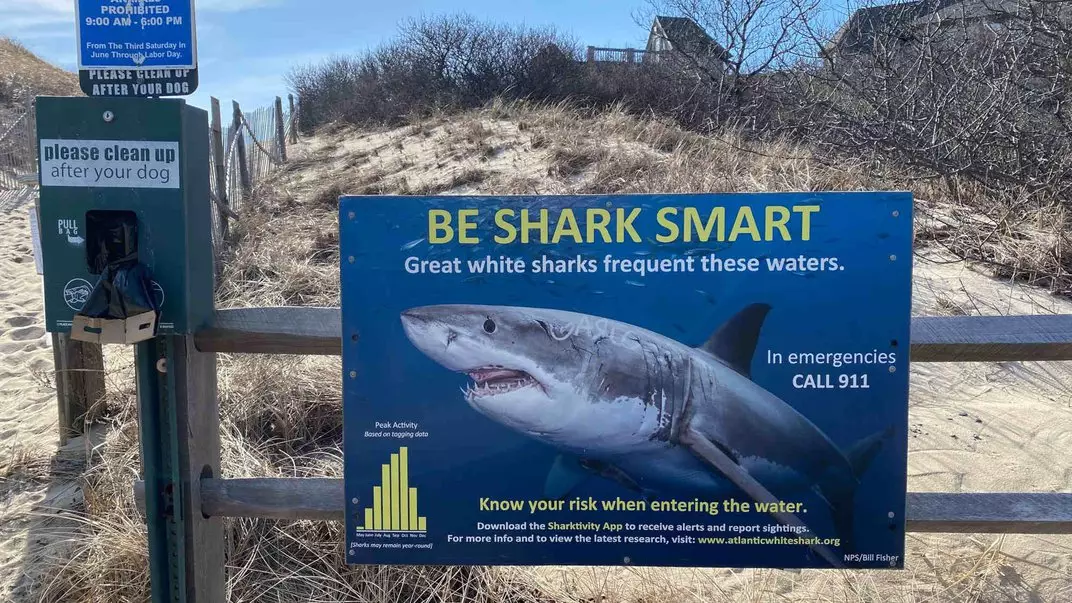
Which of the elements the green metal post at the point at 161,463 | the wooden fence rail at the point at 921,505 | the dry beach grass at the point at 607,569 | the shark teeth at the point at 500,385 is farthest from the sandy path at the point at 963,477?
the green metal post at the point at 161,463

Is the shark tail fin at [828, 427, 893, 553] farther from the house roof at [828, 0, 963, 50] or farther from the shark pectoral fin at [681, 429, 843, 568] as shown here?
the house roof at [828, 0, 963, 50]

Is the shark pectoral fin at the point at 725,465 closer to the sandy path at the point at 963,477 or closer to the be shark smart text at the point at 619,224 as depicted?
the be shark smart text at the point at 619,224

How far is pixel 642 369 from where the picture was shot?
222cm

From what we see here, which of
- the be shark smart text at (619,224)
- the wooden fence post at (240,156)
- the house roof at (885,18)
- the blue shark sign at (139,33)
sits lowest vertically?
the be shark smart text at (619,224)

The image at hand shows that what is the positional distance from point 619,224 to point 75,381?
4239mm

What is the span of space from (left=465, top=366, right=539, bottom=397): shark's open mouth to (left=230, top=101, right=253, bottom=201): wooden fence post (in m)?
10.0

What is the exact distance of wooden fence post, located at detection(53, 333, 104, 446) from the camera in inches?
199

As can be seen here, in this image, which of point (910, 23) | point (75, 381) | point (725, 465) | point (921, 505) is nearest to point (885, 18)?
point (910, 23)

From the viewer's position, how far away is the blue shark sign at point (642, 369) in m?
2.20

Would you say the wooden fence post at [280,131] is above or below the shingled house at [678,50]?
below

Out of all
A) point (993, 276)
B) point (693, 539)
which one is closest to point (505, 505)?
point (693, 539)

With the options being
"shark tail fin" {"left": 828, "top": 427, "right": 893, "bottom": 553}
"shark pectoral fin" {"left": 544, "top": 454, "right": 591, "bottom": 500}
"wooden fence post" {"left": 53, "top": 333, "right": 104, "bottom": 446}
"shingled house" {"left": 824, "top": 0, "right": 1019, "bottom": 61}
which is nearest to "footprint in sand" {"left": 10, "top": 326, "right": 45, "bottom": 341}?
"wooden fence post" {"left": 53, "top": 333, "right": 104, "bottom": 446}

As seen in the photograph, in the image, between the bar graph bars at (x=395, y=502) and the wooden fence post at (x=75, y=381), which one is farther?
the wooden fence post at (x=75, y=381)

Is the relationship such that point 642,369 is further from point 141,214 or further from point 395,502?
point 141,214
